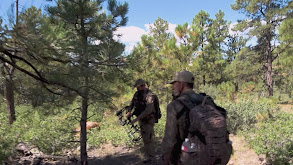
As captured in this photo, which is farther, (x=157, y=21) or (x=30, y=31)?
(x=157, y=21)

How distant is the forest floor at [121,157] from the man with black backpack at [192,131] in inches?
118

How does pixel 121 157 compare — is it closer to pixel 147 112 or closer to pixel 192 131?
pixel 147 112

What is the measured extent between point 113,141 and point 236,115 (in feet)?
13.7

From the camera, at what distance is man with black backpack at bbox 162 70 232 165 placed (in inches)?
74.7

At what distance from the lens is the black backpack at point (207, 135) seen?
1.88 m

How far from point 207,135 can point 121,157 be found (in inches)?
181

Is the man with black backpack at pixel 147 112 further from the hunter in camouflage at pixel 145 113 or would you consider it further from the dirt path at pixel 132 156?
the dirt path at pixel 132 156

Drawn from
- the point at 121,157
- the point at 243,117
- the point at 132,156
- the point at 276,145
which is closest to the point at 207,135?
the point at 276,145

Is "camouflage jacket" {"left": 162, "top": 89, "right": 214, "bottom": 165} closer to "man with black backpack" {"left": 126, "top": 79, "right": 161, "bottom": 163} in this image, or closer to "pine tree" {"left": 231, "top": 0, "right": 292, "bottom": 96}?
"man with black backpack" {"left": 126, "top": 79, "right": 161, "bottom": 163}

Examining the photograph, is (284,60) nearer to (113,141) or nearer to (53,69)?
(113,141)

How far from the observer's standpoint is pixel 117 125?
9609mm

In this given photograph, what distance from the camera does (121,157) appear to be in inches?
237

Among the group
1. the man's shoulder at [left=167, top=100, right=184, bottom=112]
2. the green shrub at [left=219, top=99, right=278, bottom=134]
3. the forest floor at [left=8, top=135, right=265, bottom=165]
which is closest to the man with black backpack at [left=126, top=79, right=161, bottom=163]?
the forest floor at [left=8, top=135, right=265, bottom=165]


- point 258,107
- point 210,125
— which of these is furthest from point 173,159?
point 258,107
